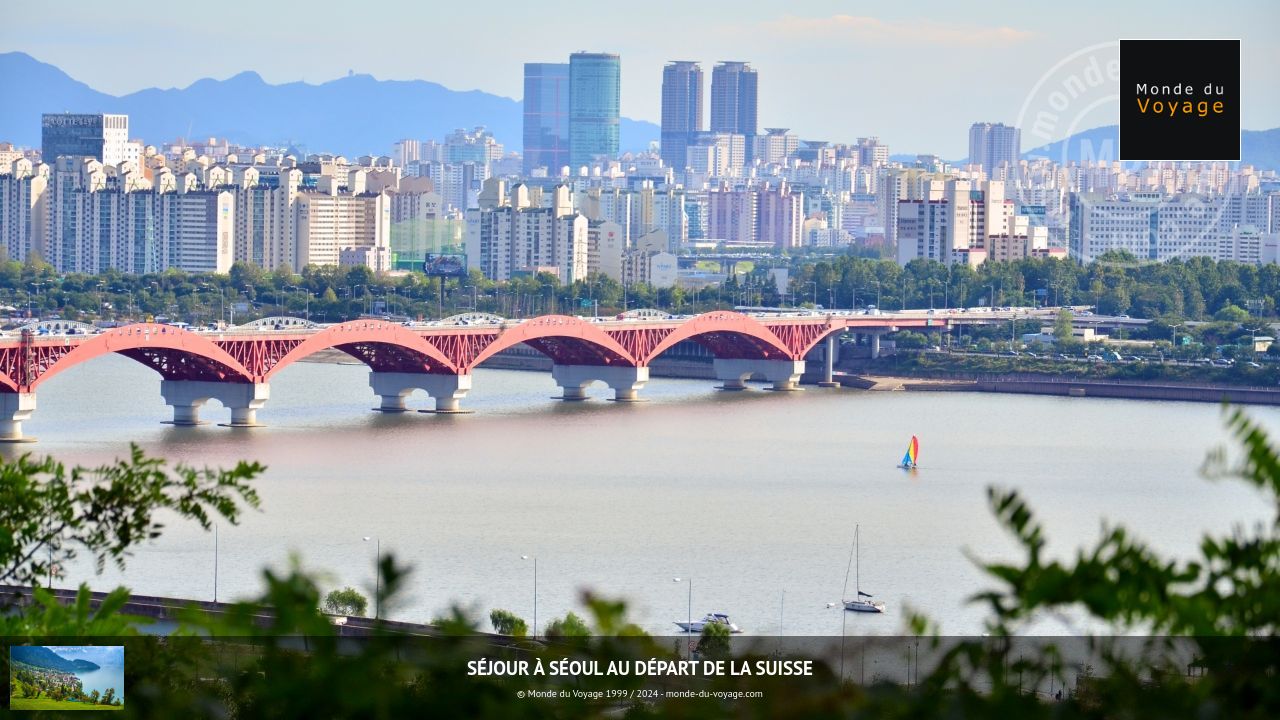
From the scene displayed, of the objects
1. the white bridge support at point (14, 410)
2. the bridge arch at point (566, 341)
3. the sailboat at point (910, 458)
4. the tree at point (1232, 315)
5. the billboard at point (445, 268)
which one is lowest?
the sailboat at point (910, 458)

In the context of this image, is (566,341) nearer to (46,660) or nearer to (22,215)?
(46,660)

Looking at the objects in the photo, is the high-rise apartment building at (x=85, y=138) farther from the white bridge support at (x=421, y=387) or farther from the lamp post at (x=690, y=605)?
the lamp post at (x=690, y=605)

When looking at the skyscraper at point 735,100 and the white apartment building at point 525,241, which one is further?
the skyscraper at point 735,100

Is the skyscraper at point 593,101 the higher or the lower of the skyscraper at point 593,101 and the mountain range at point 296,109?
the lower

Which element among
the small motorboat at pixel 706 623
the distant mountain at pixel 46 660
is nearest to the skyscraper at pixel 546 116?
the small motorboat at pixel 706 623

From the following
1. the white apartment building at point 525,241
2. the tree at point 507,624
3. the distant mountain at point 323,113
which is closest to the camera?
the tree at point 507,624

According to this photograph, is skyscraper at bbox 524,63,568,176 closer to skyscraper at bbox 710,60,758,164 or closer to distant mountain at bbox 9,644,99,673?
skyscraper at bbox 710,60,758,164

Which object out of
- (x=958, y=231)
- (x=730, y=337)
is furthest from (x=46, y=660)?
(x=958, y=231)

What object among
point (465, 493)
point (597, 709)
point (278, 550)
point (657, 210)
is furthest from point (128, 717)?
point (657, 210)
